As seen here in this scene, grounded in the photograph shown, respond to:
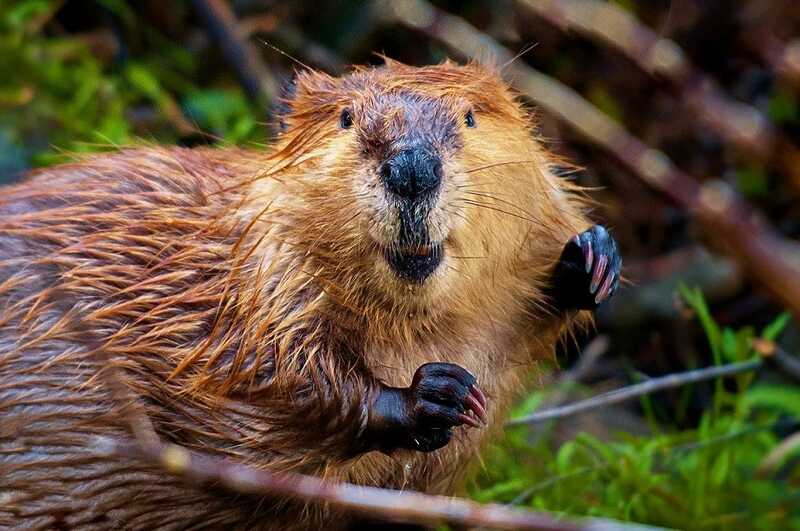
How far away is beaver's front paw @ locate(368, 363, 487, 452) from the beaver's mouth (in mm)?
189

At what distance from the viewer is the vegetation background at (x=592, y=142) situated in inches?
139

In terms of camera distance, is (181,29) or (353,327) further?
(181,29)

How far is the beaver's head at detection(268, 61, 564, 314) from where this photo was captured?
7.52ft

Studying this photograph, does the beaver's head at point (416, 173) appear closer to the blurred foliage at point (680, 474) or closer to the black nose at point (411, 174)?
the black nose at point (411, 174)

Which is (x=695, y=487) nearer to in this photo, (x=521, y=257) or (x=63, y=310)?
(x=521, y=257)

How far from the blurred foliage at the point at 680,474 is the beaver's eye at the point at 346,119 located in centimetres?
108

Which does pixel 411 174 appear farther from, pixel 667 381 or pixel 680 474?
pixel 680 474

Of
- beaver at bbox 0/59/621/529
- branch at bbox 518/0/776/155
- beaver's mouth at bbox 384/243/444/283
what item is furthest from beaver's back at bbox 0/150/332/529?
branch at bbox 518/0/776/155

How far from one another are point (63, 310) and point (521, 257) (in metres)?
1.08

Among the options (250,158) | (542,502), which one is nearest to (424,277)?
(250,158)

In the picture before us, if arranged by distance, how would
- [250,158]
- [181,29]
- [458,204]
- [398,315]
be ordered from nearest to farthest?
[458,204] < [398,315] < [250,158] < [181,29]

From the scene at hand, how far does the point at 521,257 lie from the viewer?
2793mm

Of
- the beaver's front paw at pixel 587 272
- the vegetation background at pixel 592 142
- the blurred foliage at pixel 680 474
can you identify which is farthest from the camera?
the vegetation background at pixel 592 142

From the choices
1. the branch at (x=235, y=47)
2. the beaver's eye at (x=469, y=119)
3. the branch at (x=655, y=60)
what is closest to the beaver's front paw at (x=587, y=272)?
the beaver's eye at (x=469, y=119)
